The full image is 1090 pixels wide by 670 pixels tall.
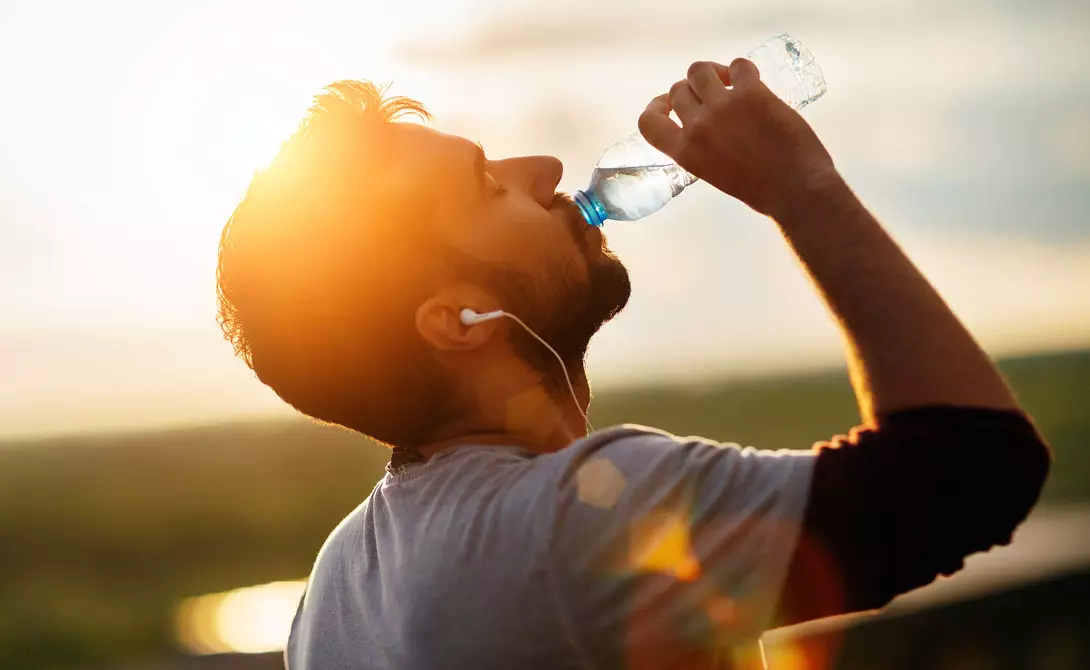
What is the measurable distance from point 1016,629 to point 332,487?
64.1 feet

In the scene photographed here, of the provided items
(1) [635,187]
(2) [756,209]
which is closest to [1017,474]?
(2) [756,209]

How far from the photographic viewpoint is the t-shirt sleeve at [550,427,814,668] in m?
1.49

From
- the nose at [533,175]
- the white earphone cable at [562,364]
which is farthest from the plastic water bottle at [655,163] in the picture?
the white earphone cable at [562,364]

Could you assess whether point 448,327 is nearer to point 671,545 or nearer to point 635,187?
point 671,545

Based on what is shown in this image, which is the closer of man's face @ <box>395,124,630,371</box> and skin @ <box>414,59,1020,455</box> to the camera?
skin @ <box>414,59,1020,455</box>

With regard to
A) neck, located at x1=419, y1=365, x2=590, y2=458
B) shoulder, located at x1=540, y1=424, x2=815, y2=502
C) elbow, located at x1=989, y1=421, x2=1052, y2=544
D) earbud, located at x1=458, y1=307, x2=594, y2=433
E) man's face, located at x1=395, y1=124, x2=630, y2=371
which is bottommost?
elbow, located at x1=989, y1=421, x2=1052, y2=544

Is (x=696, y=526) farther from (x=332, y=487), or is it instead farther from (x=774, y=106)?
(x=332, y=487)

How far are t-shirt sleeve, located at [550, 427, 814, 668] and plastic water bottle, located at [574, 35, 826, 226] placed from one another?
4.18 feet

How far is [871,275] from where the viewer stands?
1.60m

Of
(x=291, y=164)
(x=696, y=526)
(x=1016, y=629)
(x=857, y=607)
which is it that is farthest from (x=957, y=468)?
(x=1016, y=629)

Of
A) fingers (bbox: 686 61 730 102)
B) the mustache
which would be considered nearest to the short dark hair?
the mustache

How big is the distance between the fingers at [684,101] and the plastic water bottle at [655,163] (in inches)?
34.6

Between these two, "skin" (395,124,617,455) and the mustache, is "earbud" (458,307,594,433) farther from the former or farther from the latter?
the mustache

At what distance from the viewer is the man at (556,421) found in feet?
4.82
